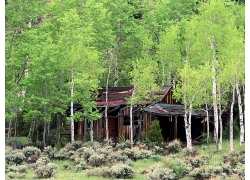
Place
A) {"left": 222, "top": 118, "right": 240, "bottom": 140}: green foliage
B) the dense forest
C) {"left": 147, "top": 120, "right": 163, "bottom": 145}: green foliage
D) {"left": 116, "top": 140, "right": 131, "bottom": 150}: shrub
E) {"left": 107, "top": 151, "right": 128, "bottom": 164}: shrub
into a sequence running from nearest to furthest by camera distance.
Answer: {"left": 107, "top": 151, "right": 128, "bottom": 164}: shrub → the dense forest → {"left": 116, "top": 140, "right": 131, "bottom": 150}: shrub → {"left": 147, "top": 120, "right": 163, "bottom": 145}: green foliage → {"left": 222, "top": 118, "right": 240, "bottom": 140}: green foliage

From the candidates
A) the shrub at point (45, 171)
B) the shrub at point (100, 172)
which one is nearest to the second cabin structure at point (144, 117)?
the shrub at point (100, 172)

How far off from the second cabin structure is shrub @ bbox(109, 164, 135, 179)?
39.6 ft

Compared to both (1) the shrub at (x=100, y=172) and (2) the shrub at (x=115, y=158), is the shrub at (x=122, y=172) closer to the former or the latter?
(1) the shrub at (x=100, y=172)

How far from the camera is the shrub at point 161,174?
17.8m

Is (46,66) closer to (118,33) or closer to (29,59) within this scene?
(29,59)

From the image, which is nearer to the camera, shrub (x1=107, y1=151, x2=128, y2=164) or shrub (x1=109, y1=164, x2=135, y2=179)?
shrub (x1=109, y1=164, x2=135, y2=179)

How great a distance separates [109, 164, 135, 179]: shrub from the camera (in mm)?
18953

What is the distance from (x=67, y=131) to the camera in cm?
4291

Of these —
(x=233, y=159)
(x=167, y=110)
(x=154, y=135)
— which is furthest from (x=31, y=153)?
(x=233, y=159)

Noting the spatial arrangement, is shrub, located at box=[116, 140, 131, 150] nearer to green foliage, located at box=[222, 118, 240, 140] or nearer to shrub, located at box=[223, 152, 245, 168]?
shrub, located at box=[223, 152, 245, 168]

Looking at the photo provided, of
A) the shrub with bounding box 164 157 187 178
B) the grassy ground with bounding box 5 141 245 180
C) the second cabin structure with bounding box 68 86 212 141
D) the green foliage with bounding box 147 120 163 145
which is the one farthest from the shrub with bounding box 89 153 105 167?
Answer: the second cabin structure with bounding box 68 86 212 141

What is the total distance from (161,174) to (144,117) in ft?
50.8
